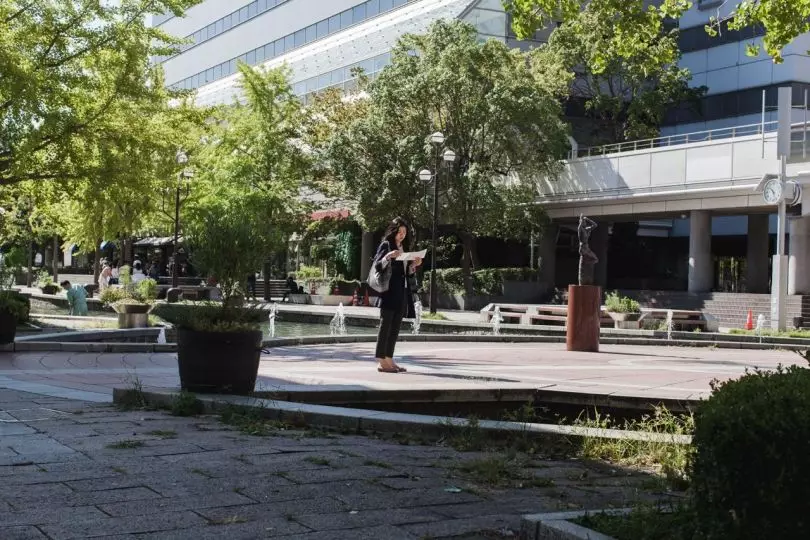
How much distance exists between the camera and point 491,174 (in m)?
37.7

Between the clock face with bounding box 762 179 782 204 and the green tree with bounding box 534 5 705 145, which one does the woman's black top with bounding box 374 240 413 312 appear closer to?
the clock face with bounding box 762 179 782 204

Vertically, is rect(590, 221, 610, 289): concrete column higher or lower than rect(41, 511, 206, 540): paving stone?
higher

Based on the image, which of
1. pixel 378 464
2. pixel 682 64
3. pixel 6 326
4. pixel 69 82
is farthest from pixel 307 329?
pixel 682 64

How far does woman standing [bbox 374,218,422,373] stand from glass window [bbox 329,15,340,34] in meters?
45.3

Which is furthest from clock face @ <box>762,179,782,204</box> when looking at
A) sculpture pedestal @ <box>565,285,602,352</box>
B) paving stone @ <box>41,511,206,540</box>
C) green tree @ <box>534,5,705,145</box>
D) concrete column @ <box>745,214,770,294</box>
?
paving stone @ <box>41,511,206,540</box>

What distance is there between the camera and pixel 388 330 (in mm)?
11102

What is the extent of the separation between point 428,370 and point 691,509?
8.70 m

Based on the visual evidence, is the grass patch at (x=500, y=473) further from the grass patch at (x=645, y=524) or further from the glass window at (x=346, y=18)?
A: the glass window at (x=346, y=18)

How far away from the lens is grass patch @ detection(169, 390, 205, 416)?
7.27 m

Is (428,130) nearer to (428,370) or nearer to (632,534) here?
(428,370)

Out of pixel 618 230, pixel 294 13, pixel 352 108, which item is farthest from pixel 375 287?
pixel 294 13

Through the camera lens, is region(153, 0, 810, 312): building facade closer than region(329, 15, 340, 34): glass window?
Yes

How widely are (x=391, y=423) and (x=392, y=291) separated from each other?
427cm

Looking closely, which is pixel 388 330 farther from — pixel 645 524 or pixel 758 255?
pixel 758 255
